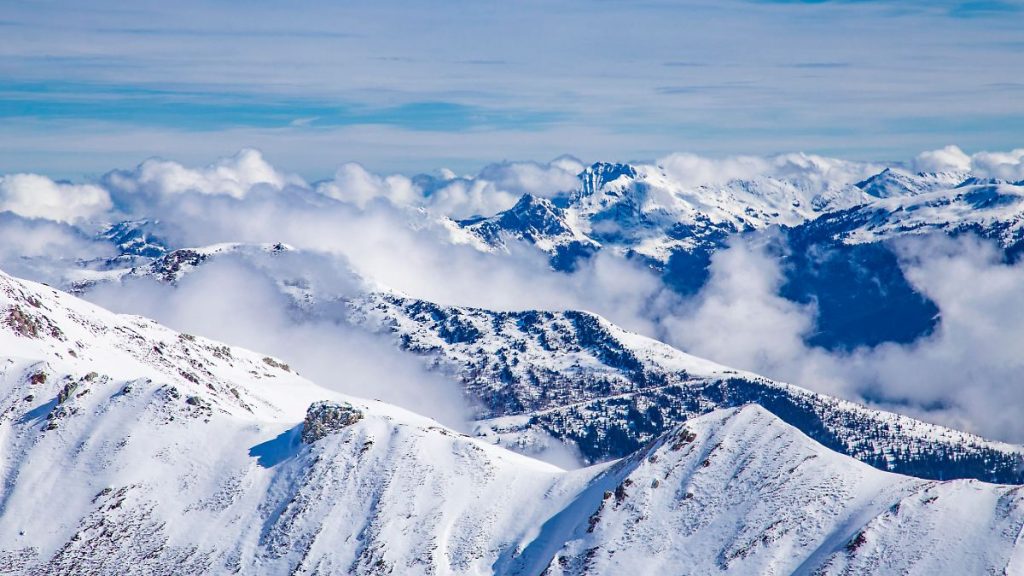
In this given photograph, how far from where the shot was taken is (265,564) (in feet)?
654

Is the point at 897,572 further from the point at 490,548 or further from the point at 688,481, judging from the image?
the point at 490,548

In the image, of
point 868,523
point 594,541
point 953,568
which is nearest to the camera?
point 953,568

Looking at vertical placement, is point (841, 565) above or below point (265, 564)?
above

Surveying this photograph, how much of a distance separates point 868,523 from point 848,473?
61.6ft

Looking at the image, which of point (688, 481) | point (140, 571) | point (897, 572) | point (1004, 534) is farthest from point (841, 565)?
point (140, 571)

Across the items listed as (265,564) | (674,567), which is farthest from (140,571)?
(674,567)

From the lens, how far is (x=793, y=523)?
585ft

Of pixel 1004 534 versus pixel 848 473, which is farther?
pixel 848 473

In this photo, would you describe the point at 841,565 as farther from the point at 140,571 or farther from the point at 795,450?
the point at 140,571

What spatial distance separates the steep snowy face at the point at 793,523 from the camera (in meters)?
163

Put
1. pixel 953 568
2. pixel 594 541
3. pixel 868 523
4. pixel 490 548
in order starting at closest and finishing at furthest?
pixel 953 568 < pixel 868 523 < pixel 594 541 < pixel 490 548

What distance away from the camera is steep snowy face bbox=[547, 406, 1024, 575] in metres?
163

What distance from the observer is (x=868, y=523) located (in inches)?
6673

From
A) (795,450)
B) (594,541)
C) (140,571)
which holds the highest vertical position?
(795,450)
